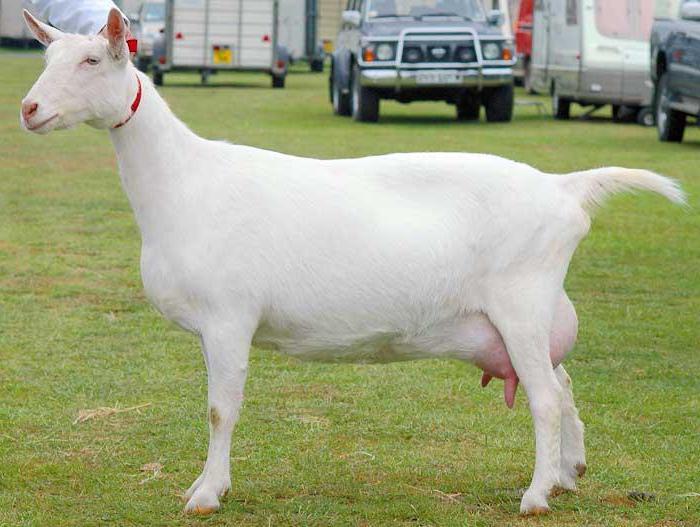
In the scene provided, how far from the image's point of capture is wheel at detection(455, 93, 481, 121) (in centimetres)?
2409

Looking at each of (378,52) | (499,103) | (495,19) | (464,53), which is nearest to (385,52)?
(378,52)

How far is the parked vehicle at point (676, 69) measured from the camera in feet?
58.9

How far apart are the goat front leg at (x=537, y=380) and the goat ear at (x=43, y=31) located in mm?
1791

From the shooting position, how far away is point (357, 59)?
2219cm

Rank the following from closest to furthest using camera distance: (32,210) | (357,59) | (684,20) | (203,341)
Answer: (203,341) < (32,210) < (684,20) < (357,59)

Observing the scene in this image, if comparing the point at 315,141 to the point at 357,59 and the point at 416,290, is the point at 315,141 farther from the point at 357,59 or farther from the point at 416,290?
the point at 416,290

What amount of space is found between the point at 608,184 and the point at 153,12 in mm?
32594

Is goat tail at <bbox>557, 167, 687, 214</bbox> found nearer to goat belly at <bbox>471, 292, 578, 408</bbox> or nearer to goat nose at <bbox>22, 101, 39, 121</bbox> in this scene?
goat belly at <bbox>471, 292, 578, 408</bbox>

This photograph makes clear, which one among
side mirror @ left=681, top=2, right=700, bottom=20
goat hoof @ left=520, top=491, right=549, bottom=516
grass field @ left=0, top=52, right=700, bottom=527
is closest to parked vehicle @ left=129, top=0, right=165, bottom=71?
side mirror @ left=681, top=2, right=700, bottom=20

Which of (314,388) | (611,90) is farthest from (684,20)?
(314,388)

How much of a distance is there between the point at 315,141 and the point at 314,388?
12.3m

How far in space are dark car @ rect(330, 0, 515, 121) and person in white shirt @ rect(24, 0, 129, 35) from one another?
15735mm

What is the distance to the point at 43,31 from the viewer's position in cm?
514

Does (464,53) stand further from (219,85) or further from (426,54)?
(219,85)
